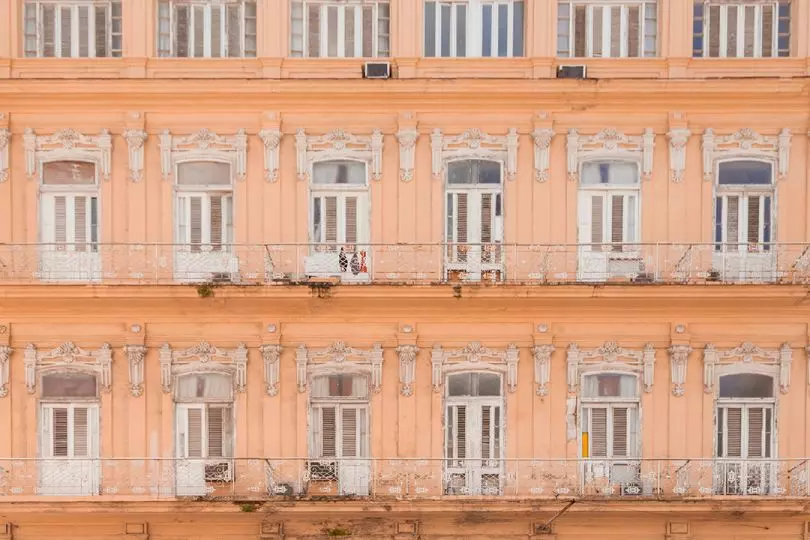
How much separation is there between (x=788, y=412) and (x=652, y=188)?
3.93m

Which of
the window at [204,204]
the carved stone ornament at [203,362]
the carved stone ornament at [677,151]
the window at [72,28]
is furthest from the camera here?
the window at [72,28]

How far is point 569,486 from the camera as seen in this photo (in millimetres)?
12938

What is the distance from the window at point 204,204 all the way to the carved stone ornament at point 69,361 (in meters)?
2.08

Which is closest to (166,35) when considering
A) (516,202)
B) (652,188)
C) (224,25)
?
(224,25)

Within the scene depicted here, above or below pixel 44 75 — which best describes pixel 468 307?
below

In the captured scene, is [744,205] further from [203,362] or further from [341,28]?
[203,362]

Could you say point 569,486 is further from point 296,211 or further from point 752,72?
point 752,72

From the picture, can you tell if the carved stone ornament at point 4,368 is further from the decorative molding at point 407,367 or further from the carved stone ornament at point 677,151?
the carved stone ornament at point 677,151

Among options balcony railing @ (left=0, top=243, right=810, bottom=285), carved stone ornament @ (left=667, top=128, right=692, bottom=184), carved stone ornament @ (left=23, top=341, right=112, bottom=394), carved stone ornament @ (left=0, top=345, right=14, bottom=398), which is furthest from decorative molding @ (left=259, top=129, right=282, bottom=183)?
carved stone ornament @ (left=667, top=128, right=692, bottom=184)

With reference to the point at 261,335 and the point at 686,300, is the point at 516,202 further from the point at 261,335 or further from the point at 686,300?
the point at 261,335

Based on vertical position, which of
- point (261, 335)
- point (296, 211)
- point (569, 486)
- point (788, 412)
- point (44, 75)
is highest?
point (44, 75)

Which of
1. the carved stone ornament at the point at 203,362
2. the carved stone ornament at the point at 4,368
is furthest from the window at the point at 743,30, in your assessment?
the carved stone ornament at the point at 4,368

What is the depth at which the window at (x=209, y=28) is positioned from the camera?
13.3 m

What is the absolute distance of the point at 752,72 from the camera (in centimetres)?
1312
